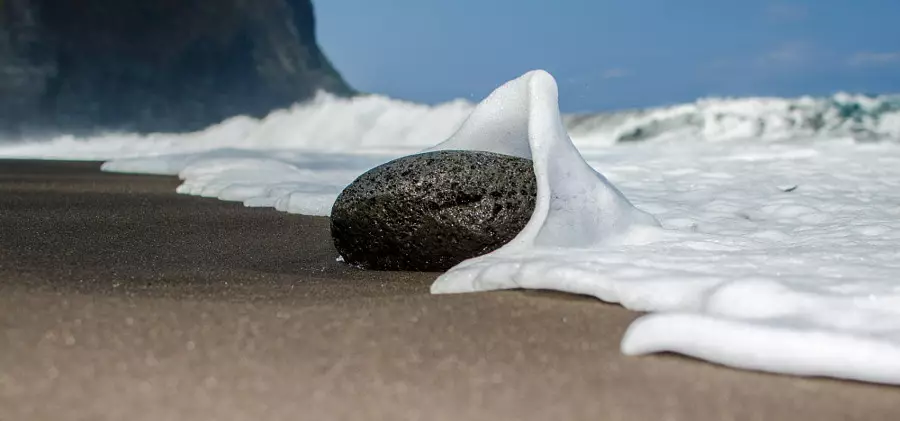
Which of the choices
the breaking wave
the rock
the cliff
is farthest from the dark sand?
the cliff

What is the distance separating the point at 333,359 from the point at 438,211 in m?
1.21

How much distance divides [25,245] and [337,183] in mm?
2999

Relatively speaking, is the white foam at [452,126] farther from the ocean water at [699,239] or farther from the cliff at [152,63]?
the ocean water at [699,239]

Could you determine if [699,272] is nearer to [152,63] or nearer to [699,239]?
[699,239]

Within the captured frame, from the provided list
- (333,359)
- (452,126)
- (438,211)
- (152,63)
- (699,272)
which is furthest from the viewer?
(152,63)

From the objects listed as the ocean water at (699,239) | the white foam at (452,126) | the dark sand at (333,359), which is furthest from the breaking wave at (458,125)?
the dark sand at (333,359)

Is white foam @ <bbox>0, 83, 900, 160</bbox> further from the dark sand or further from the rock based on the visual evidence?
the dark sand

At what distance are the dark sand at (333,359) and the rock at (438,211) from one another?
0.28 meters

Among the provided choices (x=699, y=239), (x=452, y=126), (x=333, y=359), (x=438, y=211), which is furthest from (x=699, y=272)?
(x=452, y=126)

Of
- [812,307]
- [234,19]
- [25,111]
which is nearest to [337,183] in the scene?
[812,307]

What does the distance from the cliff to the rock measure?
17515 millimetres

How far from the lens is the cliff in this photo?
19.3m

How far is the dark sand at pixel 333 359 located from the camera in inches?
52.2

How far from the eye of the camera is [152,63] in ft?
72.1
